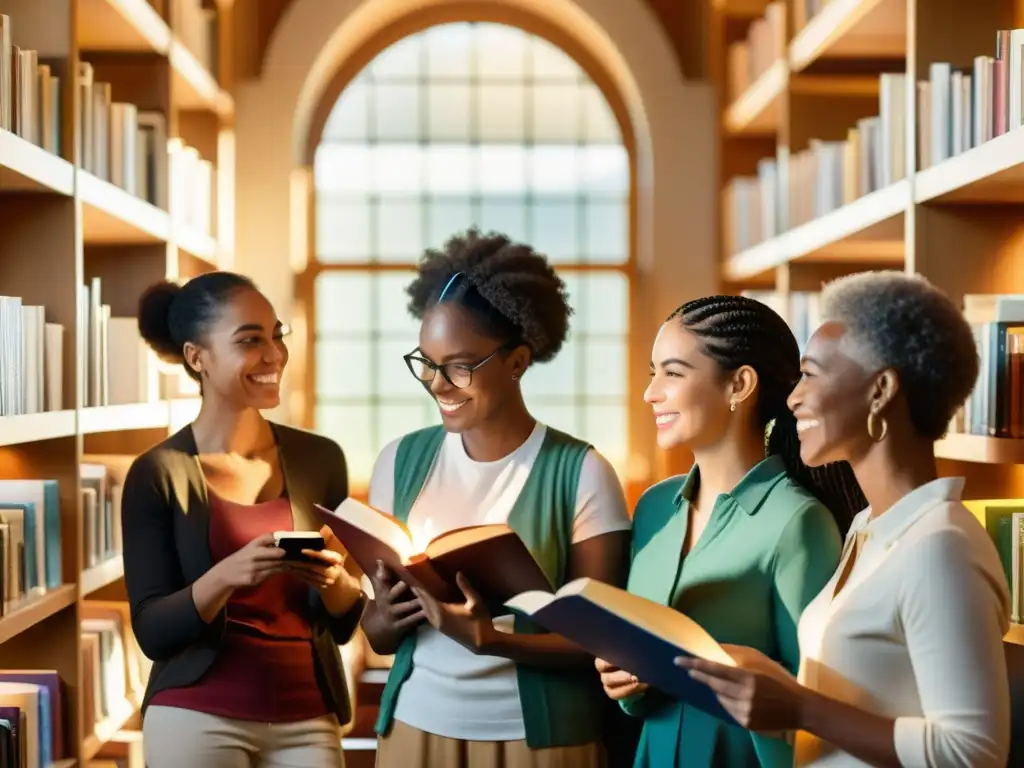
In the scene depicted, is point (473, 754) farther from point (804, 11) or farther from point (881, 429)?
point (804, 11)

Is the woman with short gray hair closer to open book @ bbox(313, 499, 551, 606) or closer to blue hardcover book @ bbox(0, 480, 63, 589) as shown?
open book @ bbox(313, 499, 551, 606)

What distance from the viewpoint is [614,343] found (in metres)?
5.91

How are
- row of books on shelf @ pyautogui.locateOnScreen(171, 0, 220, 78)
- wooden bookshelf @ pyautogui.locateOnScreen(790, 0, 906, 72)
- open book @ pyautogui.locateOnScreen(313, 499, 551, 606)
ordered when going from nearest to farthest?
open book @ pyautogui.locateOnScreen(313, 499, 551, 606)
wooden bookshelf @ pyautogui.locateOnScreen(790, 0, 906, 72)
row of books on shelf @ pyautogui.locateOnScreen(171, 0, 220, 78)

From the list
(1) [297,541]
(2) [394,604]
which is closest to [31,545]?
(1) [297,541]

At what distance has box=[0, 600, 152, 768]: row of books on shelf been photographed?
2.74 m

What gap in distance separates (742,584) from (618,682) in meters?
0.25

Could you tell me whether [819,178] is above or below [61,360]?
above

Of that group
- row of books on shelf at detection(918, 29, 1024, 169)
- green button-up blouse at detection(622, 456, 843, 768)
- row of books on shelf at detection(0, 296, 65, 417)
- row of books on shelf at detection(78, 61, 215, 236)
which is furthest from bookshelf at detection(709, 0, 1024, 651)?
row of books on shelf at detection(78, 61, 215, 236)

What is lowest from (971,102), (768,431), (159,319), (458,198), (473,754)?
(473,754)

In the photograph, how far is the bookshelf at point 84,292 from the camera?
2.85m

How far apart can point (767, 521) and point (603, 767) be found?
1.95 feet

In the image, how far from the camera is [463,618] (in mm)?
1909

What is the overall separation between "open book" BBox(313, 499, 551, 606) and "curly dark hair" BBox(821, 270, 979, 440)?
602 mm

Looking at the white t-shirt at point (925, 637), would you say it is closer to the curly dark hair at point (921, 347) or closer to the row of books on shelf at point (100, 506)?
the curly dark hair at point (921, 347)
